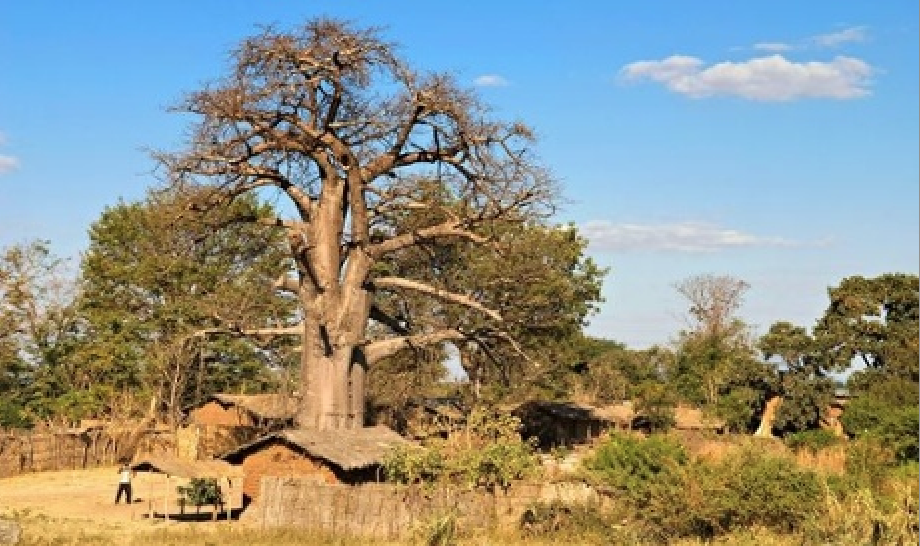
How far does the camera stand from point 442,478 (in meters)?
19.1

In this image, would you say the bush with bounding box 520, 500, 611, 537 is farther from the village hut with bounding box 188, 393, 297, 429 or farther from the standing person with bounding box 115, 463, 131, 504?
the village hut with bounding box 188, 393, 297, 429

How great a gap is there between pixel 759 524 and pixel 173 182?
1499 centimetres

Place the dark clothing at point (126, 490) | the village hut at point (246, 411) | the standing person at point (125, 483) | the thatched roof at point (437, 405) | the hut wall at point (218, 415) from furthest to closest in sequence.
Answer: the hut wall at point (218, 415), the thatched roof at point (437, 405), the village hut at point (246, 411), the dark clothing at point (126, 490), the standing person at point (125, 483)

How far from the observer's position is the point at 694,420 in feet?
154

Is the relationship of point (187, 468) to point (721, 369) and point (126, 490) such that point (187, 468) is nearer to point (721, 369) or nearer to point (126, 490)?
point (126, 490)

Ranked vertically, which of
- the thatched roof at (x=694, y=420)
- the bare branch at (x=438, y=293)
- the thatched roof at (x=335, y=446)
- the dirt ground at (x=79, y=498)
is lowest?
the dirt ground at (x=79, y=498)

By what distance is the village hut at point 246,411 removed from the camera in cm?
3638

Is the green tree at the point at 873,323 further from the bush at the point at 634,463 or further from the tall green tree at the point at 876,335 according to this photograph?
the bush at the point at 634,463

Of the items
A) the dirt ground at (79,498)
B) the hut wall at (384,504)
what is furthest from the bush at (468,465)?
the dirt ground at (79,498)

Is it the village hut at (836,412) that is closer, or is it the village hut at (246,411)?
the village hut at (246,411)

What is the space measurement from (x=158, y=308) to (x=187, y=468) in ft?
82.4

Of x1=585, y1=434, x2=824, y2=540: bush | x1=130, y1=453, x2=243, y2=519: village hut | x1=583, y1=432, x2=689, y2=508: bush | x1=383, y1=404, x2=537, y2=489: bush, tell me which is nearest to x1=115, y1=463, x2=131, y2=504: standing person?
x1=130, y1=453, x2=243, y2=519: village hut

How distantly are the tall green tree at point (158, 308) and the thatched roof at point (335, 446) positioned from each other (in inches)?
699

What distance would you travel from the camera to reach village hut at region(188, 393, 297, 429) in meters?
36.4
